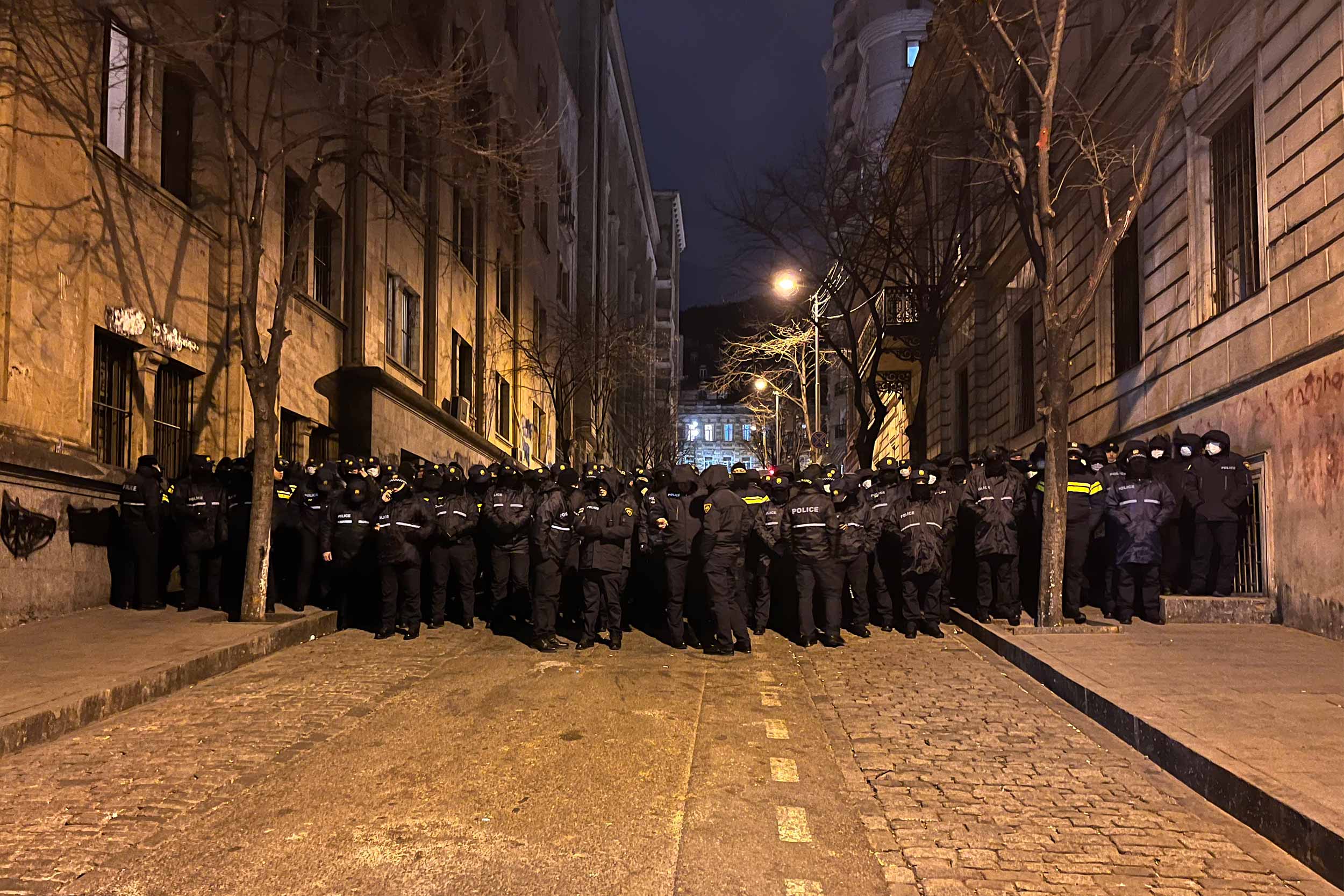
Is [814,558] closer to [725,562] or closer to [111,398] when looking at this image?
[725,562]

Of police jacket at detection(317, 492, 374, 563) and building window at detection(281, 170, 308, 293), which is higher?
building window at detection(281, 170, 308, 293)

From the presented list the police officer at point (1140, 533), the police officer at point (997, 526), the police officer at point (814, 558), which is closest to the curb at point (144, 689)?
the police officer at point (814, 558)

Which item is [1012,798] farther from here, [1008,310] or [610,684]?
[1008,310]

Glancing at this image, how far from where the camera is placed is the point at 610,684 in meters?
8.54

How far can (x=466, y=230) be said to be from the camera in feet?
97.9

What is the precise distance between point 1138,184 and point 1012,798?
7739mm

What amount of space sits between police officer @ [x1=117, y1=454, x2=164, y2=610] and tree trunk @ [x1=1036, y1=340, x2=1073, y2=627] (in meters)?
9.75

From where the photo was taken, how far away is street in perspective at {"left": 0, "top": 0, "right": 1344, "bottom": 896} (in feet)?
16.2


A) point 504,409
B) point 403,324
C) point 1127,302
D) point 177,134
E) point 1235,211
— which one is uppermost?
point 177,134

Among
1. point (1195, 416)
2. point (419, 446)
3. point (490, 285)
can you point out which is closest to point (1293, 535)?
point (1195, 416)

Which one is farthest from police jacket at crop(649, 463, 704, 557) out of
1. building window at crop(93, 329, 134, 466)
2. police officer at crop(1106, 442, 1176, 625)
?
building window at crop(93, 329, 134, 466)

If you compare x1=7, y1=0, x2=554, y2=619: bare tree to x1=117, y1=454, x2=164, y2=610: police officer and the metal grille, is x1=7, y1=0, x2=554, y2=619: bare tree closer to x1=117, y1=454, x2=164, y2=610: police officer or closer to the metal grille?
x1=117, y1=454, x2=164, y2=610: police officer

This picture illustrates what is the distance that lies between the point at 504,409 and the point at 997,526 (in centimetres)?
2444

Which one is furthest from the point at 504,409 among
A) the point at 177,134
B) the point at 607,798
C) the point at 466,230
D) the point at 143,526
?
the point at 607,798
